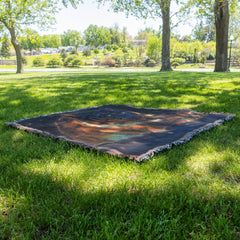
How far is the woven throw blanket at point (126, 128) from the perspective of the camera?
262 cm

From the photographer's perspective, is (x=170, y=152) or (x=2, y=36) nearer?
(x=170, y=152)

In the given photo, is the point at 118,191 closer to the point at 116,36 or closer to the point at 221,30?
the point at 221,30

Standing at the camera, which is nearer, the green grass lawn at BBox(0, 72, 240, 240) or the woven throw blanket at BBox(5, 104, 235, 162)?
the green grass lawn at BBox(0, 72, 240, 240)

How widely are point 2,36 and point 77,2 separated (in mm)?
10760

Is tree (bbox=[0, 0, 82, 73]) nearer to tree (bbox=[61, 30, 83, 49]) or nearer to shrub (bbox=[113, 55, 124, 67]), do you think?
shrub (bbox=[113, 55, 124, 67])

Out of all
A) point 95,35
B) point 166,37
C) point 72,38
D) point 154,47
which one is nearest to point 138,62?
point 154,47

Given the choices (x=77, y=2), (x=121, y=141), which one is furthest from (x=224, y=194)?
(x=77, y=2)

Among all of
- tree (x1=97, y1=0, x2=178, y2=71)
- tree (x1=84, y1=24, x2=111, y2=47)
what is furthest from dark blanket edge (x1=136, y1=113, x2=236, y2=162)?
tree (x1=84, y1=24, x2=111, y2=47)

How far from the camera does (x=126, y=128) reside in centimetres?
339

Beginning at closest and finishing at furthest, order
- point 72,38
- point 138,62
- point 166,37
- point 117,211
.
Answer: point 117,211, point 166,37, point 138,62, point 72,38

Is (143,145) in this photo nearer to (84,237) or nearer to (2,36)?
(84,237)

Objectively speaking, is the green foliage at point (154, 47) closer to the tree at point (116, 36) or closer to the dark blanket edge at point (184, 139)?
the tree at point (116, 36)

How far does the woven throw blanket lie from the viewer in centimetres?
262

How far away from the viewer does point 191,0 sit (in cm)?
1049
